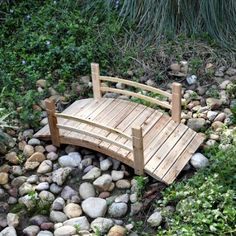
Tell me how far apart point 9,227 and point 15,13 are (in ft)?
Answer: 7.81

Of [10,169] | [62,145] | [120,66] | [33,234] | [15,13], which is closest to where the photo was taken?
[33,234]

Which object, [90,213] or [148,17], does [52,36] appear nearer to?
[148,17]

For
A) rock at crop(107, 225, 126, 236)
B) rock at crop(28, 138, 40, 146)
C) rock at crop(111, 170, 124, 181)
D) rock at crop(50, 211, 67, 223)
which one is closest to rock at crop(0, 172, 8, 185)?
rock at crop(28, 138, 40, 146)

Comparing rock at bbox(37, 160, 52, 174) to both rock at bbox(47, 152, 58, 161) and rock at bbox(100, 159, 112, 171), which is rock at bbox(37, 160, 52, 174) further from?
rock at bbox(100, 159, 112, 171)

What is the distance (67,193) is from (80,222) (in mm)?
272

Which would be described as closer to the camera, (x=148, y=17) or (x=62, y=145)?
(x=62, y=145)

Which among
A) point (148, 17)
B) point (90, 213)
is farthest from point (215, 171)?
point (148, 17)

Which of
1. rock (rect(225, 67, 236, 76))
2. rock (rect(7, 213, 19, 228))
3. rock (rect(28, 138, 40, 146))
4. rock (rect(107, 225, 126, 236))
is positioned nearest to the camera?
rock (rect(107, 225, 126, 236))

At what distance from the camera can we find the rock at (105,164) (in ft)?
9.59

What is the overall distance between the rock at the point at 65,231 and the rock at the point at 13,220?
240 mm

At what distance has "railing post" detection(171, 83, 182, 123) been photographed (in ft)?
9.64

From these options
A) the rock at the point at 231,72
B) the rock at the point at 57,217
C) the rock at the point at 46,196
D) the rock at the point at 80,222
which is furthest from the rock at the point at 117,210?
the rock at the point at 231,72

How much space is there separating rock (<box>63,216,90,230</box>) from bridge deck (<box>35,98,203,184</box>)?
1.52ft

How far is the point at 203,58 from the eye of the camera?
3.85 m
